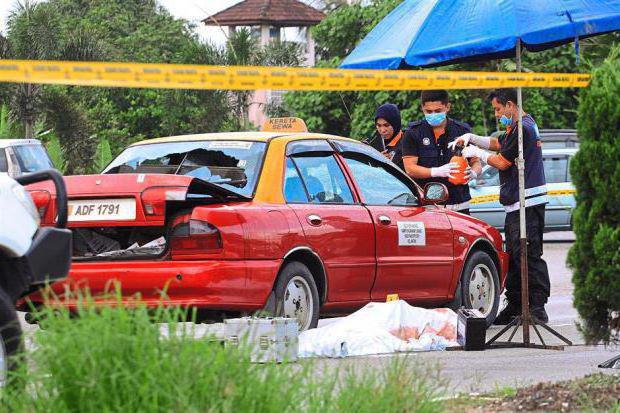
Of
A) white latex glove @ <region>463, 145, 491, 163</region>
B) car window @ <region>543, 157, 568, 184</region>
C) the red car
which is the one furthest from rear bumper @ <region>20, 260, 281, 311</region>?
car window @ <region>543, 157, 568, 184</region>

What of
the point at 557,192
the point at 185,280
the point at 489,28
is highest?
the point at 489,28

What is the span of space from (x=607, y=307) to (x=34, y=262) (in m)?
2.84

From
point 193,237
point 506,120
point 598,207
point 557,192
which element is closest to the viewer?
point 598,207

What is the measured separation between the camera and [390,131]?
544 inches

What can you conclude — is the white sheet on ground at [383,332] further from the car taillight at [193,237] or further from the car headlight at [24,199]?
the car headlight at [24,199]

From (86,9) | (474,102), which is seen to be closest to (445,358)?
(474,102)

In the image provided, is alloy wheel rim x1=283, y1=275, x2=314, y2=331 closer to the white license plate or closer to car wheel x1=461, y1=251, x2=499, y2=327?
the white license plate

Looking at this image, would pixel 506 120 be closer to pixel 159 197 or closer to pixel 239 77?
pixel 159 197

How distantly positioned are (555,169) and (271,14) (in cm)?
6520

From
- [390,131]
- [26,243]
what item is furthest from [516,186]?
[26,243]

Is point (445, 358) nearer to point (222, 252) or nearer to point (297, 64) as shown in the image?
point (222, 252)

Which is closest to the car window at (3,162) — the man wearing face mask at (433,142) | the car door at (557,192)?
the car door at (557,192)

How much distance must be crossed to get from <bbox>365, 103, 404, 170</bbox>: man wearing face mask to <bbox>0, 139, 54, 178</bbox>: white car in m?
11.5

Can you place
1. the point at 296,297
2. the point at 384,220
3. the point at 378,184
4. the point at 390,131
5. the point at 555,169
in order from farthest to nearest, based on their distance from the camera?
the point at 555,169, the point at 390,131, the point at 378,184, the point at 384,220, the point at 296,297
